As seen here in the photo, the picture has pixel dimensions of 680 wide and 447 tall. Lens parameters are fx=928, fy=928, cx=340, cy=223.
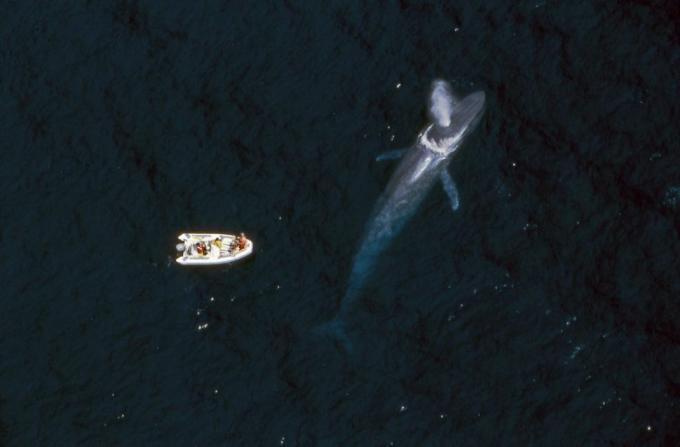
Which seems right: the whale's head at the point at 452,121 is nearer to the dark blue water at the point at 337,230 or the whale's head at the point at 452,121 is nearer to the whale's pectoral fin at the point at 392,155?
the dark blue water at the point at 337,230

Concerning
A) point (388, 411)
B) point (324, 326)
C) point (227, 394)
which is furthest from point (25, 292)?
point (388, 411)

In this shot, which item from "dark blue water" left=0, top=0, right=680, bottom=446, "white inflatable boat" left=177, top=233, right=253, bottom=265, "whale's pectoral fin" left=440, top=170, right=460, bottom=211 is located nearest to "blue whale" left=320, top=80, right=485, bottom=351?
"whale's pectoral fin" left=440, top=170, right=460, bottom=211

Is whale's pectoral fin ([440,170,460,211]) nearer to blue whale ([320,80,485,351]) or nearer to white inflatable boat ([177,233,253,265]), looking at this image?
blue whale ([320,80,485,351])

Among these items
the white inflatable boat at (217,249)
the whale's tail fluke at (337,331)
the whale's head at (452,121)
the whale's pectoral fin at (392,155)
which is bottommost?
the whale's tail fluke at (337,331)

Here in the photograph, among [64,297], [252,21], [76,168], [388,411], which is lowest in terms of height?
[388,411]

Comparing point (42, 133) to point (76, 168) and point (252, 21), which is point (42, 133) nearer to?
point (76, 168)

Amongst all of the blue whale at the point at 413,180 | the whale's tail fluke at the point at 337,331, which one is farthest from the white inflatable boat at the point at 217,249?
the blue whale at the point at 413,180
